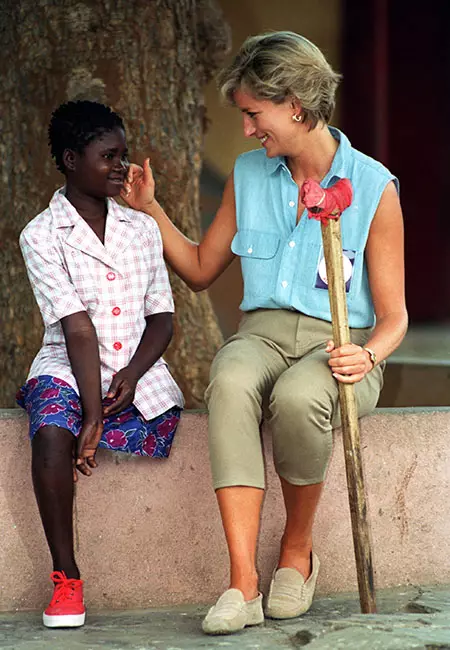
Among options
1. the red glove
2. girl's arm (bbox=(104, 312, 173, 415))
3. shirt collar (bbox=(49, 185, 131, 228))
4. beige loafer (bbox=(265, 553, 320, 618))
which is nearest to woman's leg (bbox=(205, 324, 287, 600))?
beige loafer (bbox=(265, 553, 320, 618))

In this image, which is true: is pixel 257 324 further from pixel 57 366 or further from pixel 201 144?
pixel 201 144

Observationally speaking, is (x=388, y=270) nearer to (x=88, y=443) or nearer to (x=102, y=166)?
(x=102, y=166)

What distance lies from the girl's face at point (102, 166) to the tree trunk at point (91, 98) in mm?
1362

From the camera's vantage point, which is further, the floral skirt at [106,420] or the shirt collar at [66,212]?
the shirt collar at [66,212]

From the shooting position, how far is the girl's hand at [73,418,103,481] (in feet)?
10.9

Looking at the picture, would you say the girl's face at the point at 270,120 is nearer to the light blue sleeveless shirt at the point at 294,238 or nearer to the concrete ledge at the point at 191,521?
the light blue sleeveless shirt at the point at 294,238

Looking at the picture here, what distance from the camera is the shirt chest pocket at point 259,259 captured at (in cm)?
356

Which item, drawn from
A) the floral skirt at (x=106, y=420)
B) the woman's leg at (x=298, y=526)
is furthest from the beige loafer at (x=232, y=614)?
the floral skirt at (x=106, y=420)

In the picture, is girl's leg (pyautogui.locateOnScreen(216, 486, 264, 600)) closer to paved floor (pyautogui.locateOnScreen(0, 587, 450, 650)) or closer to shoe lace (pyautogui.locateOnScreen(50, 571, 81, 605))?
paved floor (pyautogui.locateOnScreen(0, 587, 450, 650))

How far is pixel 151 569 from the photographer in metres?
3.60

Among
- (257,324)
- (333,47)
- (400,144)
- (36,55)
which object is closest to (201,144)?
(36,55)

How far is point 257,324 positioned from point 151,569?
75 centimetres

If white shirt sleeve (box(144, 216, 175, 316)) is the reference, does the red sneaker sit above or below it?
below

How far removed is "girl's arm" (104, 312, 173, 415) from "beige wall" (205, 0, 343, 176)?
538cm
